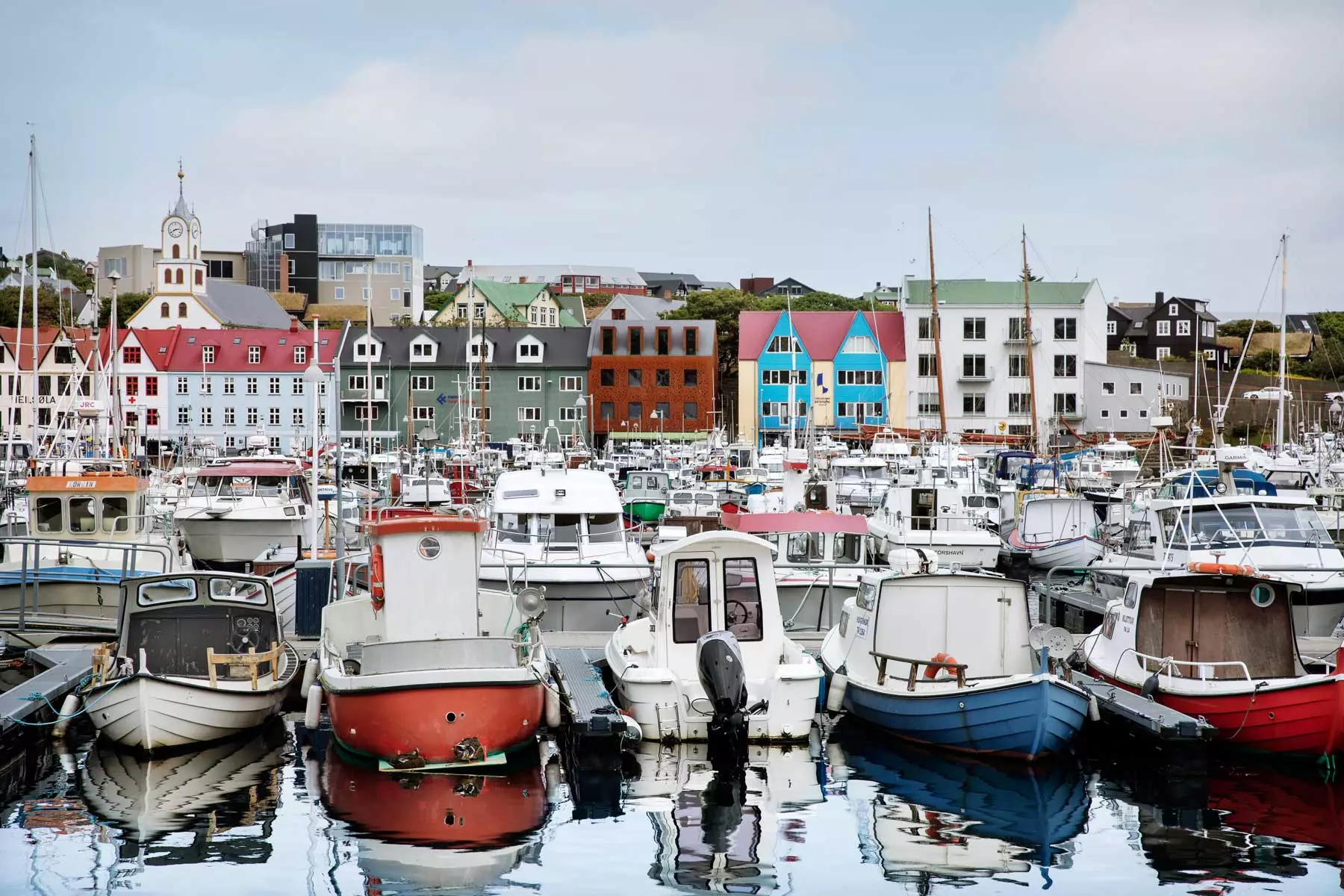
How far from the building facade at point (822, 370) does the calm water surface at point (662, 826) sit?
209 ft

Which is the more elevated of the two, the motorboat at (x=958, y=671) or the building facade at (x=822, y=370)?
the building facade at (x=822, y=370)

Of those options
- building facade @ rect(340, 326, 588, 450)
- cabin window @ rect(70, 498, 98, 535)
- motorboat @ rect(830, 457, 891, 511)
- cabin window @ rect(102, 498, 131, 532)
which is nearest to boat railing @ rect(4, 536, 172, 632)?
cabin window @ rect(70, 498, 98, 535)

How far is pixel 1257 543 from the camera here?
2411 cm

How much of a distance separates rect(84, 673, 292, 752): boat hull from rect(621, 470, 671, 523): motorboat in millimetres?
22404

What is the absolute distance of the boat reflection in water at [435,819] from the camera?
1319 centimetres

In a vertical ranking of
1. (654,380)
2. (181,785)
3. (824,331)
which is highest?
(824,331)

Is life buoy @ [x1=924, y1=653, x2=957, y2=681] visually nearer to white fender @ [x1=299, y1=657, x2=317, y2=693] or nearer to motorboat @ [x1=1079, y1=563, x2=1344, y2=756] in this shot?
motorboat @ [x1=1079, y1=563, x2=1344, y2=756]

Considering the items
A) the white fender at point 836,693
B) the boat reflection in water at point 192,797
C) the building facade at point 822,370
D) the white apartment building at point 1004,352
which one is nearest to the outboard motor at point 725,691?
the white fender at point 836,693

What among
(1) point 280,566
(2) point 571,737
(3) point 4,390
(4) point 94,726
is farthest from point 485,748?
(3) point 4,390

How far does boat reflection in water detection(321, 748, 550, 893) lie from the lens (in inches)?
519

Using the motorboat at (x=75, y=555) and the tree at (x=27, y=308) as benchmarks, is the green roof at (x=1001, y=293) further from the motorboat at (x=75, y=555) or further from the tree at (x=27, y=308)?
the tree at (x=27, y=308)

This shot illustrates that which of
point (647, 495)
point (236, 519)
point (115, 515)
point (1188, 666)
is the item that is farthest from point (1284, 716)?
point (647, 495)

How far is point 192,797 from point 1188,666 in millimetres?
12621

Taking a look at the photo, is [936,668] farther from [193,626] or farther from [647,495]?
[647,495]
